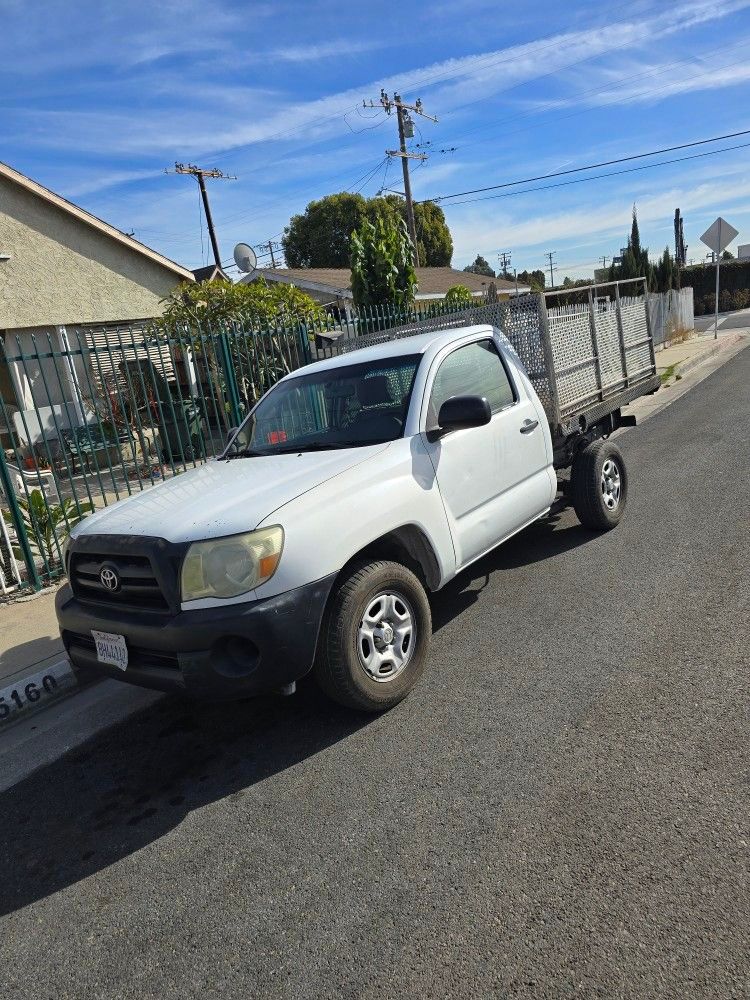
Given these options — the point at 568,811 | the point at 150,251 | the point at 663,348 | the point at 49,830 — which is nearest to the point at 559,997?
the point at 568,811

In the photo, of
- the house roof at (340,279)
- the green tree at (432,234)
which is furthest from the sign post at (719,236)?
the green tree at (432,234)

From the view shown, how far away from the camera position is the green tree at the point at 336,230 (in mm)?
46094

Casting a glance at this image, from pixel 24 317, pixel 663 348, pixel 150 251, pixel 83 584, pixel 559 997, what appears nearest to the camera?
pixel 559 997

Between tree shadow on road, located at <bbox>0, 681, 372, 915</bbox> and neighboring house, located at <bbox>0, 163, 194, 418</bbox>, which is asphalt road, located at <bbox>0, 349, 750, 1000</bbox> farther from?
neighboring house, located at <bbox>0, 163, 194, 418</bbox>

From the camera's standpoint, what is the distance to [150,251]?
1581 centimetres

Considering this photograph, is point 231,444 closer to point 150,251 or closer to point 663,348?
point 150,251

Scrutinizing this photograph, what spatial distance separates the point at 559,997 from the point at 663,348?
70.1 ft

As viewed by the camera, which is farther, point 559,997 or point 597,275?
point 597,275

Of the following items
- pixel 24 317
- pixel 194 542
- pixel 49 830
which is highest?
pixel 24 317

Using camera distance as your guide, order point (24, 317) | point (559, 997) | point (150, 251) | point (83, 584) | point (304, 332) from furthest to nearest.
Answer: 1. point (150, 251)
2. point (24, 317)
3. point (304, 332)
4. point (83, 584)
5. point (559, 997)

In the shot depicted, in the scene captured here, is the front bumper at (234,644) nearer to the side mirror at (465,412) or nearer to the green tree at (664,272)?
the side mirror at (465,412)

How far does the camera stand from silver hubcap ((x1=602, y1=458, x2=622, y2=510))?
5.53 m

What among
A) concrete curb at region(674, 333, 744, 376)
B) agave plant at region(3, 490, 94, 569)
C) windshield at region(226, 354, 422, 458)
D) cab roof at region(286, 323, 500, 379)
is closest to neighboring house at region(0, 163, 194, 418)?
agave plant at region(3, 490, 94, 569)

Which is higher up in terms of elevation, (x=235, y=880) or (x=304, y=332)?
(x=304, y=332)
